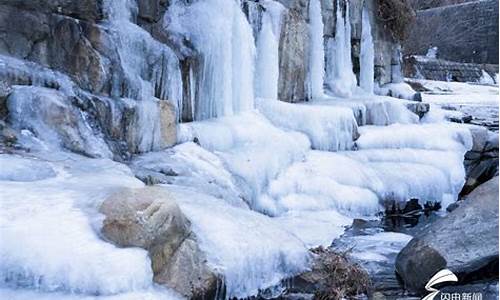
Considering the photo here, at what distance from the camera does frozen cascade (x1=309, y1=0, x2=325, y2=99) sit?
28.3 ft

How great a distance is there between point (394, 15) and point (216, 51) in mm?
6017

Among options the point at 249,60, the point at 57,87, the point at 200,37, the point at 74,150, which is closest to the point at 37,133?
the point at 74,150

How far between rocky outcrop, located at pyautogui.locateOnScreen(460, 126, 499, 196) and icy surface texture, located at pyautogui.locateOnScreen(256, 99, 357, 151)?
150 cm

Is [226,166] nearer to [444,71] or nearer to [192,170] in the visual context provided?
[192,170]

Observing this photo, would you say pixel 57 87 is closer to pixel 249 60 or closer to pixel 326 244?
pixel 326 244

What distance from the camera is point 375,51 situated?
10.8 m

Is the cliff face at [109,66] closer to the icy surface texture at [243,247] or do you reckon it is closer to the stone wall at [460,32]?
the icy surface texture at [243,247]

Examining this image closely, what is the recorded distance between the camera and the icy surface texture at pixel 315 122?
6.73 m

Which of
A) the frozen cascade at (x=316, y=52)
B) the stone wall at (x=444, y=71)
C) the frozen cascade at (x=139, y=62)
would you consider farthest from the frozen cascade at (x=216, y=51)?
the stone wall at (x=444, y=71)

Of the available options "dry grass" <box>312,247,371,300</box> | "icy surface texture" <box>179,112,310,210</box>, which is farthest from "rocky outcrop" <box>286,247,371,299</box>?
"icy surface texture" <box>179,112,310,210</box>

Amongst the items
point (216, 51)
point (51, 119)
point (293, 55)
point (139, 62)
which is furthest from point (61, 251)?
point (293, 55)

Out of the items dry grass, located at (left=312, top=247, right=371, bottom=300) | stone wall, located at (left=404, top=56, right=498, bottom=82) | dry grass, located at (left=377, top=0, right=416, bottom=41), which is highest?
dry grass, located at (left=377, top=0, right=416, bottom=41)

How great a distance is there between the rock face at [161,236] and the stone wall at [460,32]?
17.6 m

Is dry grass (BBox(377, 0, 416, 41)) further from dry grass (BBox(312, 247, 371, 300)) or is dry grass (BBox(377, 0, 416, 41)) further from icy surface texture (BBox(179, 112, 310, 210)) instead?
dry grass (BBox(312, 247, 371, 300))
